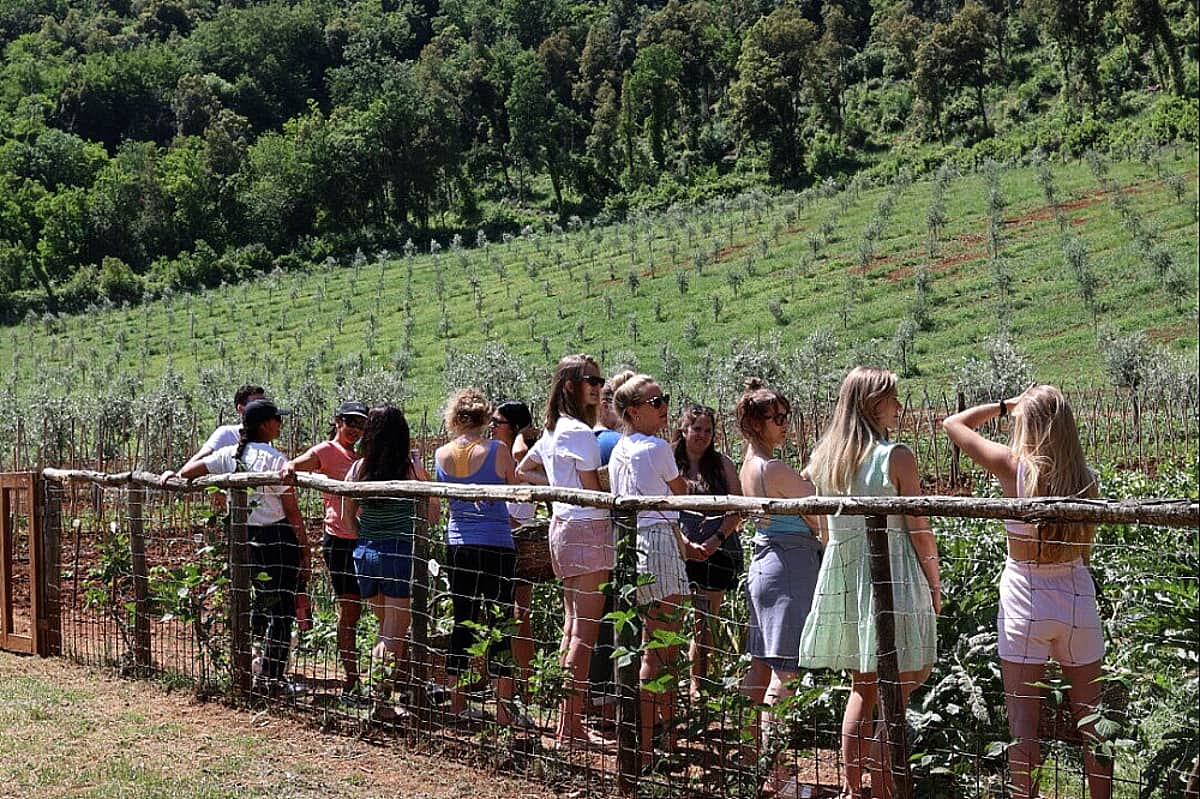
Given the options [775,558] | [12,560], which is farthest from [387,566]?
[12,560]

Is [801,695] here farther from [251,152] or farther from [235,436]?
[251,152]

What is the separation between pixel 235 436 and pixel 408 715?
213 centimetres

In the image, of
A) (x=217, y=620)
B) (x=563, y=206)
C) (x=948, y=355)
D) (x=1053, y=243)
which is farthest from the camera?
(x=563, y=206)

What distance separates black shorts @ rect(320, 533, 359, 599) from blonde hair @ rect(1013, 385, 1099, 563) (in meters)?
3.61

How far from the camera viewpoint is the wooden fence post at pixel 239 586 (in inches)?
254

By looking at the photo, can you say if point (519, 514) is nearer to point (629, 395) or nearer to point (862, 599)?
point (629, 395)

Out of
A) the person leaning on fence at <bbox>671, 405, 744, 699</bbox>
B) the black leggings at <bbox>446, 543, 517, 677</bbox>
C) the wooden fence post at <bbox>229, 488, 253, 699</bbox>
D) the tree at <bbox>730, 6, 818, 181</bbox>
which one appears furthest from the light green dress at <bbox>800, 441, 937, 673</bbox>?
the tree at <bbox>730, 6, 818, 181</bbox>

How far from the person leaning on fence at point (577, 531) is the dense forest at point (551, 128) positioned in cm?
4289

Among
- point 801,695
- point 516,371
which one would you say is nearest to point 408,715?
point 801,695

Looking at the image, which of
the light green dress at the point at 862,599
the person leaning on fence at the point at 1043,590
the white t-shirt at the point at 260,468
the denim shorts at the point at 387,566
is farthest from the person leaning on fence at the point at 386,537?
the person leaning on fence at the point at 1043,590

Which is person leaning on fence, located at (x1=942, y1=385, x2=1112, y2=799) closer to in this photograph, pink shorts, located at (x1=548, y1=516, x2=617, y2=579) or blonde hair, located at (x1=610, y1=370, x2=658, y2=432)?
blonde hair, located at (x1=610, y1=370, x2=658, y2=432)

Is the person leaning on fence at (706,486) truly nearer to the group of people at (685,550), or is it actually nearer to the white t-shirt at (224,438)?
the group of people at (685,550)

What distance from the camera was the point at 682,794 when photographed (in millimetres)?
4605

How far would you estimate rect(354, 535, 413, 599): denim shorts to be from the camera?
5.80 meters
